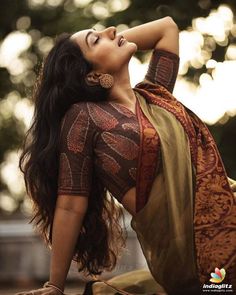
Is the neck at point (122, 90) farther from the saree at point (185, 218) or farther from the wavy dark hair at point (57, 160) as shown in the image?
the saree at point (185, 218)

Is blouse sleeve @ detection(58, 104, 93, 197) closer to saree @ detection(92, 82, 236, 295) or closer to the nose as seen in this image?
saree @ detection(92, 82, 236, 295)

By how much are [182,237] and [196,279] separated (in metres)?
0.15

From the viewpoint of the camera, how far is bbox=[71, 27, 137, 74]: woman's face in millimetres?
2811

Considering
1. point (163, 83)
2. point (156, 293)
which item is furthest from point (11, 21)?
point (156, 293)

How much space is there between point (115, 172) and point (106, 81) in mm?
376

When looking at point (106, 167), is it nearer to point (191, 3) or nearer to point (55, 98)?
point (55, 98)

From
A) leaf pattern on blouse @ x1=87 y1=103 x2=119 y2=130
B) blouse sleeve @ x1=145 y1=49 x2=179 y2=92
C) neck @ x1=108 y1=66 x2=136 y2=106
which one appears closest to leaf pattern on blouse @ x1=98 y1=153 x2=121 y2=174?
leaf pattern on blouse @ x1=87 y1=103 x2=119 y2=130

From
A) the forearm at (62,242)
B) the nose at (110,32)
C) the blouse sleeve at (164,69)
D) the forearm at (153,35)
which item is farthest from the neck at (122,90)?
the forearm at (62,242)

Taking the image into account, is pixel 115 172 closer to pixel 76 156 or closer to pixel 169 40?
pixel 76 156

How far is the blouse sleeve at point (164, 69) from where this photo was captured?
3.09m

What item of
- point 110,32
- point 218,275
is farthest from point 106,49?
point 218,275

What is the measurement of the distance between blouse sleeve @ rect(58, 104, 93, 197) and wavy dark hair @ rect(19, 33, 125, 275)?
71mm

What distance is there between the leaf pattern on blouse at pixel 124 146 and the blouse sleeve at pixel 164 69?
51 centimetres

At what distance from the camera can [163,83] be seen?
3.08m
